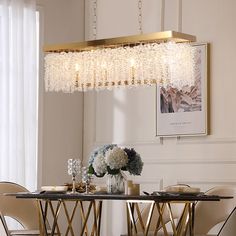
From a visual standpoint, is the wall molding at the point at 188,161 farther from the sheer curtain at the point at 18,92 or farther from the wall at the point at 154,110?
the sheer curtain at the point at 18,92

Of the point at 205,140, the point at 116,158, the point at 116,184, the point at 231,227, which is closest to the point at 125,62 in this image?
the point at 116,158

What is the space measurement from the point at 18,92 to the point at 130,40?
1.88 meters

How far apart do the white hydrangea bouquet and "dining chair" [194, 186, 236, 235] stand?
737 millimetres

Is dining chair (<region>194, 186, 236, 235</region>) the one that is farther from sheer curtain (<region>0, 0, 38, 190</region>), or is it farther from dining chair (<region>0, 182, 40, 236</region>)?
sheer curtain (<region>0, 0, 38, 190</region>)

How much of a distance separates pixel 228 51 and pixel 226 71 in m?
0.19

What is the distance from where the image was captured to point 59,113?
8516 mm

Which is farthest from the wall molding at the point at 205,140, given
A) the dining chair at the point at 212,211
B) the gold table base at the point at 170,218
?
the gold table base at the point at 170,218

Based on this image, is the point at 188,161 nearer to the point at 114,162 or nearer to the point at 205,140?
the point at 205,140

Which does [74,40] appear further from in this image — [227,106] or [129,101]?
[227,106]

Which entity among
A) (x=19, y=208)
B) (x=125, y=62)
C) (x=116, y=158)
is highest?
(x=125, y=62)

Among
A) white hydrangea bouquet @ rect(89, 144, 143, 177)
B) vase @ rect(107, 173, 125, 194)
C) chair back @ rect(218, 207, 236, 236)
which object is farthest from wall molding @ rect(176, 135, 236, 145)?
chair back @ rect(218, 207, 236, 236)

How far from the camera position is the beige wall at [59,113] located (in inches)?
328

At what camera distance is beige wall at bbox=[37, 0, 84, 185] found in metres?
8.34

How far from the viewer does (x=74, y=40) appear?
8711 millimetres
